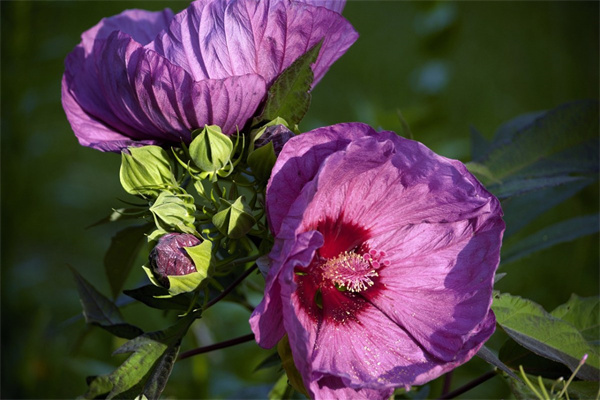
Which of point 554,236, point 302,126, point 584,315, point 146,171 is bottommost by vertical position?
point 302,126

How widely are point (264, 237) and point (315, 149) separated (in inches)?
6.9

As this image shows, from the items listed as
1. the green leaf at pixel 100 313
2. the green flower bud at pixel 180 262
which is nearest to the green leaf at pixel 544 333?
the green flower bud at pixel 180 262

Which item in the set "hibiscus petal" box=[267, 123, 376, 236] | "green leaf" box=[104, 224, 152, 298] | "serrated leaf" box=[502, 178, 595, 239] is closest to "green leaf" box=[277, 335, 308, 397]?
"hibiscus petal" box=[267, 123, 376, 236]

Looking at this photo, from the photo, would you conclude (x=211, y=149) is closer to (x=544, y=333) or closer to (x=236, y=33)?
(x=236, y=33)

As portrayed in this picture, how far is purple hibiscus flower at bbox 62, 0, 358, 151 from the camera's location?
0.89 meters

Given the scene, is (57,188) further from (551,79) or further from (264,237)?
(551,79)

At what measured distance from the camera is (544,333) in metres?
0.98

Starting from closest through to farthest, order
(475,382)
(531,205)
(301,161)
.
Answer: (301,161) → (475,382) → (531,205)

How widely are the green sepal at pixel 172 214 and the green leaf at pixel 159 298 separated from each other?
0.09 meters

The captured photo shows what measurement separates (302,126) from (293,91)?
3.85 ft

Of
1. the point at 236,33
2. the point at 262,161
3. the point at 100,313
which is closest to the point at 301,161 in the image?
the point at 262,161

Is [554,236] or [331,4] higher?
[331,4]

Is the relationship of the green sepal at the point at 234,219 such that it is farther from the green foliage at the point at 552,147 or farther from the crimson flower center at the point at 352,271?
the green foliage at the point at 552,147

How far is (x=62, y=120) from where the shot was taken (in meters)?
3.33
